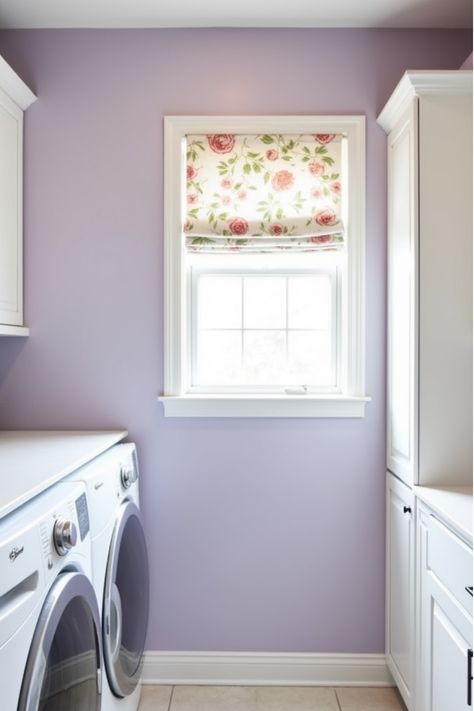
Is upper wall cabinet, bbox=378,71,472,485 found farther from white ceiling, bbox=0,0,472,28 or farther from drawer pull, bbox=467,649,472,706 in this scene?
drawer pull, bbox=467,649,472,706

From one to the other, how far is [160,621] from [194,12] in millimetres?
2421

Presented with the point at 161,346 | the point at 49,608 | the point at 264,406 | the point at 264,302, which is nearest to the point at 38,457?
the point at 49,608

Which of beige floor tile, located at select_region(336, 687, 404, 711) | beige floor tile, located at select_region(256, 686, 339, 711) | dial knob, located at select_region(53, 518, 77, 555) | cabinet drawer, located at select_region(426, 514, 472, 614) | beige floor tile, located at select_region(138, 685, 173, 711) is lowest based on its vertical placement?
beige floor tile, located at select_region(336, 687, 404, 711)

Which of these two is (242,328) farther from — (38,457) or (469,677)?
(469,677)

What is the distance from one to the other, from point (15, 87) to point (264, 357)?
1.42m

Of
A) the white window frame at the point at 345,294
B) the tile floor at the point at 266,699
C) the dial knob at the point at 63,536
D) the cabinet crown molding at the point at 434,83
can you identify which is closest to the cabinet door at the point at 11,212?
the white window frame at the point at 345,294

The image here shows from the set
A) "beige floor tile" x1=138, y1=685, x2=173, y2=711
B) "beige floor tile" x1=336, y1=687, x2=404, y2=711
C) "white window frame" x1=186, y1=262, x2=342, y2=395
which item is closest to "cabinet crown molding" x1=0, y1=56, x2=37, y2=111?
"white window frame" x1=186, y1=262, x2=342, y2=395

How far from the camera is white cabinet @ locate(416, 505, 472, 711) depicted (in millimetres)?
1395

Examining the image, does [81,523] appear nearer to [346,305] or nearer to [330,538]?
[330,538]

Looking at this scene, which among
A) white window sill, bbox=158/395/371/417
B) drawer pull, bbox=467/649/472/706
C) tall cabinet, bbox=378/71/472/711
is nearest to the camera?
drawer pull, bbox=467/649/472/706

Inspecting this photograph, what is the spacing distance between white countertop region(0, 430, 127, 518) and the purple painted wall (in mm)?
167

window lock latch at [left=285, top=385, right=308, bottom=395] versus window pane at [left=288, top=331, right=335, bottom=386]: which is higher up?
window pane at [left=288, top=331, right=335, bottom=386]

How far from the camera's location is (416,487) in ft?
6.03

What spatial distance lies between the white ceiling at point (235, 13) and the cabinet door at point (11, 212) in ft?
1.23
